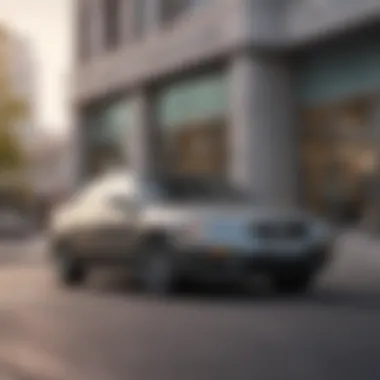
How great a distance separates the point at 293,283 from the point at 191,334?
3.84 meters

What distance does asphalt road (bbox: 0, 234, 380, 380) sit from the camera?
25.2ft

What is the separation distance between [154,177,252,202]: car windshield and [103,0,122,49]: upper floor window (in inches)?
986

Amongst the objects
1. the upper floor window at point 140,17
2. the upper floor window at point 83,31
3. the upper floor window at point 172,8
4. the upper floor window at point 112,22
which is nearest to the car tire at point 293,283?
the upper floor window at point 172,8

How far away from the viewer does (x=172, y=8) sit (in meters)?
33.9

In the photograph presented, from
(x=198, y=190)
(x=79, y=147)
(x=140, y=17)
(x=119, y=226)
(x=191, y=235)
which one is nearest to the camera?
(x=191, y=235)

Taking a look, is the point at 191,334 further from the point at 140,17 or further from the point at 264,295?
the point at 140,17

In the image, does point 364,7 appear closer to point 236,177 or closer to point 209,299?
point 236,177

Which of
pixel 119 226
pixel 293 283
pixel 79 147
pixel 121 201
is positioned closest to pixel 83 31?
pixel 79 147

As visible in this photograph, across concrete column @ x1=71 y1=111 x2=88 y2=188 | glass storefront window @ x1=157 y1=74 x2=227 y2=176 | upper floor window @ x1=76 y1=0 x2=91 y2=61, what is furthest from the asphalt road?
upper floor window @ x1=76 y1=0 x2=91 y2=61

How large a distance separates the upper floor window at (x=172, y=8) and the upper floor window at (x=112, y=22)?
458cm

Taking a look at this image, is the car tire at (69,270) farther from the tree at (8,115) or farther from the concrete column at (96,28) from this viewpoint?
the tree at (8,115)

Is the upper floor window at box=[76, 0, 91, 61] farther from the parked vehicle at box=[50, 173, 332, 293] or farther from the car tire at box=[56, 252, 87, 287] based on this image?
the parked vehicle at box=[50, 173, 332, 293]

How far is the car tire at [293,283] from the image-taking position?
12938mm

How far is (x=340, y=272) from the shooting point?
16266mm
